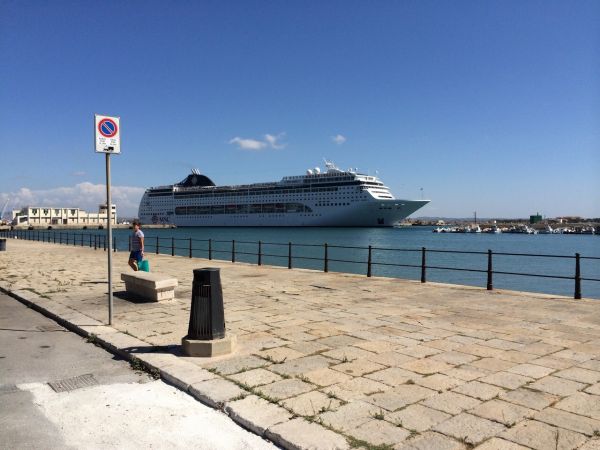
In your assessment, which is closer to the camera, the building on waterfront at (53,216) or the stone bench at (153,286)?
the stone bench at (153,286)

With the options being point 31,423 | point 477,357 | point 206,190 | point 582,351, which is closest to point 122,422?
point 31,423

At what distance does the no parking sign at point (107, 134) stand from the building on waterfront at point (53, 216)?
144 meters

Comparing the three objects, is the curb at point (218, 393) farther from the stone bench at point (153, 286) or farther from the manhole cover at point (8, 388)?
the stone bench at point (153, 286)

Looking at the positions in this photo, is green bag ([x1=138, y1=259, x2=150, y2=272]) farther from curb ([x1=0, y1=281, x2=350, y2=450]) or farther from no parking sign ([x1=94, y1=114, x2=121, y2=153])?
no parking sign ([x1=94, y1=114, x2=121, y2=153])

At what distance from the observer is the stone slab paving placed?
10.0 ft

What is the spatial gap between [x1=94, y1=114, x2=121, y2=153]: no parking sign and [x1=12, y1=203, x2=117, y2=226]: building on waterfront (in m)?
144

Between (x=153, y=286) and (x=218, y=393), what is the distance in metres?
4.36

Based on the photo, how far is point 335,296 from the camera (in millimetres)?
8492

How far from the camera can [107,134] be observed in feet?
19.2

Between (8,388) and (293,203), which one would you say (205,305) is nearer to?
(8,388)

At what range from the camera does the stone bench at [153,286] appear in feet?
25.1

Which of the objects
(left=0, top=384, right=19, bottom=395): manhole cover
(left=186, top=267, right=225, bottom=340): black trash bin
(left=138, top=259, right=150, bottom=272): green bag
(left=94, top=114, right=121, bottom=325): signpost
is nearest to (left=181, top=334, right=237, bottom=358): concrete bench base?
(left=186, top=267, right=225, bottom=340): black trash bin

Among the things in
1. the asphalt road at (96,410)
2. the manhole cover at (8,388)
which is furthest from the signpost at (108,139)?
the manhole cover at (8,388)

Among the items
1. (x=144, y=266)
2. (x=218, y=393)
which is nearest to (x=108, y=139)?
(x=218, y=393)
